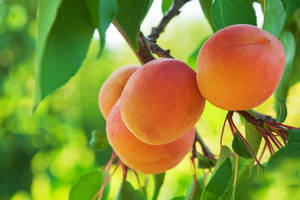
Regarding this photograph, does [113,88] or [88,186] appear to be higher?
[113,88]

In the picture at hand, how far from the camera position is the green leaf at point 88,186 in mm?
699

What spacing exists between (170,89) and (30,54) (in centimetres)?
401

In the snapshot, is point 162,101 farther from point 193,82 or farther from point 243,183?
point 243,183

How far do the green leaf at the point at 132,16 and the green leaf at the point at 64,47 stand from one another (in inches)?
2.3

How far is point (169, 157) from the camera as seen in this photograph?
1.93ft

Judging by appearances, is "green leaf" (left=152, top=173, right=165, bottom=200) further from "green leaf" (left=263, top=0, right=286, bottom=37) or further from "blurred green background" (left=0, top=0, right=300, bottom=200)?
"blurred green background" (left=0, top=0, right=300, bottom=200)

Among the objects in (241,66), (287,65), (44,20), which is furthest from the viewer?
(287,65)

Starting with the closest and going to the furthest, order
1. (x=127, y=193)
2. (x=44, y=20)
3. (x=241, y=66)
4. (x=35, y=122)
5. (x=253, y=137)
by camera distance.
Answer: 1. (x=44, y=20)
2. (x=241, y=66)
3. (x=253, y=137)
4. (x=127, y=193)
5. (x=35, y=122)

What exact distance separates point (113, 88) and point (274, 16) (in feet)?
0.94

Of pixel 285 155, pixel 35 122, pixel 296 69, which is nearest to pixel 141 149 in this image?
pixel 285 155

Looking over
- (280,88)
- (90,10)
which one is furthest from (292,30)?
(90,10)

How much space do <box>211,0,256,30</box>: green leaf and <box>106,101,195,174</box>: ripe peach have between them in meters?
0.18

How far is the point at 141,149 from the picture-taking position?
1.86 feet

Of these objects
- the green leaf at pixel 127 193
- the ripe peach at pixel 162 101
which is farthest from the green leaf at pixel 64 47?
the green leaf at pixel 127 193
